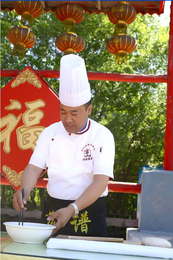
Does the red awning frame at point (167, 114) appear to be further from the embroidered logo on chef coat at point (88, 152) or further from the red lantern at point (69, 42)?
the embroidered logo on chef coat at point (88, 152)

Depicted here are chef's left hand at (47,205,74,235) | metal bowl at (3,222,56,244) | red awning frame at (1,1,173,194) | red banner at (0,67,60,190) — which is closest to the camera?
metal bowl at (3,222,56,244)

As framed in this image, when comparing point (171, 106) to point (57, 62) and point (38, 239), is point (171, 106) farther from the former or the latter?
point (57, 62)

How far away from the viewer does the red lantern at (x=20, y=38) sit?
3467 millimetres

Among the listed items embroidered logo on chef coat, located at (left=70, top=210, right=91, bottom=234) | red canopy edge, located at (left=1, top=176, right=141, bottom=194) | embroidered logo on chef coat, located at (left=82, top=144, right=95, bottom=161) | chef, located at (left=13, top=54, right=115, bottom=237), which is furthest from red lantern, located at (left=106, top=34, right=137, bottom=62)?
embroidered logo on chef coat, located at (left=70, top=210, right=91, bottom=234)

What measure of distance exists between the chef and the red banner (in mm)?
1407

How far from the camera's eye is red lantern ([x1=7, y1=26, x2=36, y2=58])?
3467 millimetres

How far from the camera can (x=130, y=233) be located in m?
2.30

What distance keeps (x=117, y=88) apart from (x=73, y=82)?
9335 mm

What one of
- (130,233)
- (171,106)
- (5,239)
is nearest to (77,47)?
(171,106)

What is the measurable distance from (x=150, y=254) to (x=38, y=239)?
14.0 inches

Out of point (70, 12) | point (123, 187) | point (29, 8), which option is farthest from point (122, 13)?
point (123, 187)

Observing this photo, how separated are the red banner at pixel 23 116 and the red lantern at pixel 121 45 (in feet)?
2.58

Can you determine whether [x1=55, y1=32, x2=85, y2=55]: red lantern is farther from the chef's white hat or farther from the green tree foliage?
the green tree foliage

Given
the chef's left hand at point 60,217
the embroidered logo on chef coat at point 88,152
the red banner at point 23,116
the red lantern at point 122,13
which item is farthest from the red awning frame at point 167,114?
the chef's left hand at point 60,217
